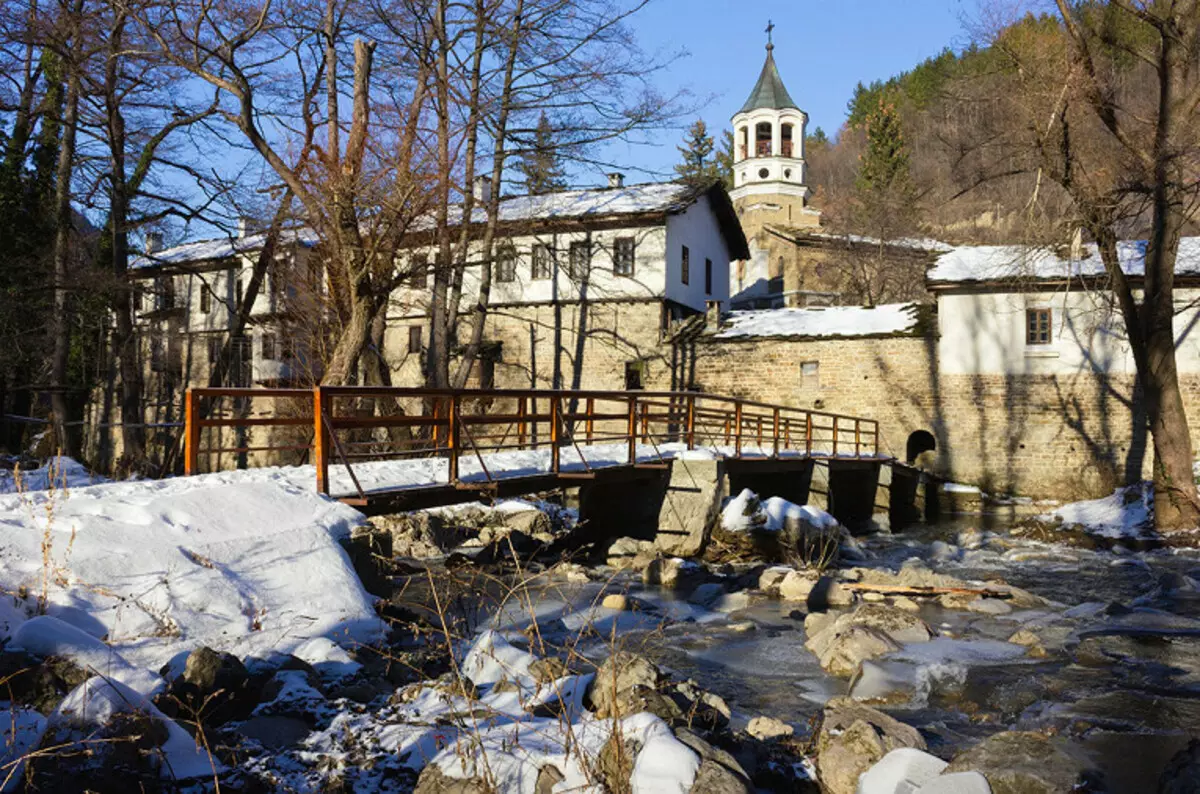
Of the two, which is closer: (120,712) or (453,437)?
(120,712)

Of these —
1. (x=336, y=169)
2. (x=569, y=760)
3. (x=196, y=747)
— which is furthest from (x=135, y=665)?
(x=336, y=169)

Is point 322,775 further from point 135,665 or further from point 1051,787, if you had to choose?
point 1051,787

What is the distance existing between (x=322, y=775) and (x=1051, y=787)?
12.0 ft

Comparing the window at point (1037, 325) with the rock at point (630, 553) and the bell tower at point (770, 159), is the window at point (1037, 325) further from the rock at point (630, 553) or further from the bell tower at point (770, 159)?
the bell tower at point (770, 159)

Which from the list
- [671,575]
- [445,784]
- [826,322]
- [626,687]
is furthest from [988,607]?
[826,322]

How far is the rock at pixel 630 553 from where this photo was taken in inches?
477

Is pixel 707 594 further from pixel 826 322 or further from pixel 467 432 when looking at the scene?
pixel 826 322

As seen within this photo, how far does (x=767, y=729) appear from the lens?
220 inches

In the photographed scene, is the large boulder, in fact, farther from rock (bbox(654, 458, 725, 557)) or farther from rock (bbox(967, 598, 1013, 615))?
rock (bbox(654, 458, 725, 557))

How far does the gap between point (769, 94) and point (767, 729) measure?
4915 cm

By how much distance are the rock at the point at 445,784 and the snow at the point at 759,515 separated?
9.24 metres

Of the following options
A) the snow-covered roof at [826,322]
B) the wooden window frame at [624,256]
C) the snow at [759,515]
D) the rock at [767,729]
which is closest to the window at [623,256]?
the wooden window frame at [624,256]

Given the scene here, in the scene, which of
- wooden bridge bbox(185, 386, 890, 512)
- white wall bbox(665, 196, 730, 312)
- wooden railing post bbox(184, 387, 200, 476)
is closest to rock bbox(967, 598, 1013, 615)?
wooden bridge bbox(185, 386, 890, 512)

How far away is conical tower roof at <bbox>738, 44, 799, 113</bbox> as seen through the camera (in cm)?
4959
